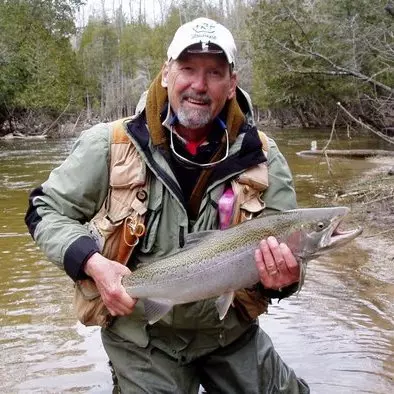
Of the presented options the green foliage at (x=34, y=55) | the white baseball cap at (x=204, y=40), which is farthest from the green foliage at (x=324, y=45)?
the green foliage at (x=34, y=55)

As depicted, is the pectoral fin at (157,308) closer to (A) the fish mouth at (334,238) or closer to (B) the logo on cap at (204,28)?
(A) the fish mouth at (334,238)

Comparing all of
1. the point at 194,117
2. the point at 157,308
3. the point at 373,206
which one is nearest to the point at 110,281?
the point at 157,308

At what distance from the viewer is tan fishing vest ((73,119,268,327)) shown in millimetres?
3207

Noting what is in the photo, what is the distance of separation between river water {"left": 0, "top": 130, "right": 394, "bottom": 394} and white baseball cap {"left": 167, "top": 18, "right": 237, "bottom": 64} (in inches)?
89.7

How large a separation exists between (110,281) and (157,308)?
0.88 feet

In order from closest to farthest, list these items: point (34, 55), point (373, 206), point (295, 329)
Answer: point (295, 329) → point (373, 206) → point (34, 55)

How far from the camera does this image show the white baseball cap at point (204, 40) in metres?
3.18

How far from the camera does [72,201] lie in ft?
10.6

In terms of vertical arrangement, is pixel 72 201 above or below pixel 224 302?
above

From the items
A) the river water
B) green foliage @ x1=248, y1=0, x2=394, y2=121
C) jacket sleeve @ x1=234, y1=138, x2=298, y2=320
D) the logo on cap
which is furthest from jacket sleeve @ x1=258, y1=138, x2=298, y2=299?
green foliage @ x1=248, y1=0, x2=394, y2=121

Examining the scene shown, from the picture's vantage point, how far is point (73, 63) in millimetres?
50688

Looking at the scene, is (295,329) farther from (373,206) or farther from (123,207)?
(373,206)

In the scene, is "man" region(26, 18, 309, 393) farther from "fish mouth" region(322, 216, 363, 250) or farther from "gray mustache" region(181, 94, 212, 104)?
"fish mouth" region(322, 216, 363, 250)

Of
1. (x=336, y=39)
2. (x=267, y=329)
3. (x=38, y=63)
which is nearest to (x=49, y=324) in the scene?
(x=267, y=329)
